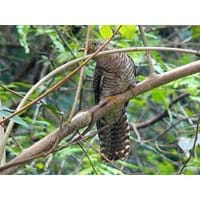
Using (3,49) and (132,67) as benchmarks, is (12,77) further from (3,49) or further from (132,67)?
(132,67)

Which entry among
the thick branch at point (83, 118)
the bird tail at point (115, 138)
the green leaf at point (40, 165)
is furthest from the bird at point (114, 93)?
the thick branch at point (83, 118)

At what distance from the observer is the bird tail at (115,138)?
5.02 feet

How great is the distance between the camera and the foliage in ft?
5.56

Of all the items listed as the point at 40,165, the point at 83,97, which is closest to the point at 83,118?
the point at 40,165

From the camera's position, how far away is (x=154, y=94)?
1761 millimetres

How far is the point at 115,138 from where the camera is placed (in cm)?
155

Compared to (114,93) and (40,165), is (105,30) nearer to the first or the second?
(114,93)

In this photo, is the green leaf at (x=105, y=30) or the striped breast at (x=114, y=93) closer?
the green leaf at (x=105, y=30)

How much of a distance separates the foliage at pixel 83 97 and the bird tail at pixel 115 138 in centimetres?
5

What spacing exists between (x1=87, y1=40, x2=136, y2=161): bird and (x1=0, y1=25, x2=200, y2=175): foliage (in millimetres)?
51

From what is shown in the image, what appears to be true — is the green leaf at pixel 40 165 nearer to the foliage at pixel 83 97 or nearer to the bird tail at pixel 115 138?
the foliage at pixel 83 97

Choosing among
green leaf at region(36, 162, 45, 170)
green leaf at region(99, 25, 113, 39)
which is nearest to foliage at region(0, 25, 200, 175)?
green leaf at region(36, 162, 45, 170)

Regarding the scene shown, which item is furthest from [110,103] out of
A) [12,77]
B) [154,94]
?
[12,77]
